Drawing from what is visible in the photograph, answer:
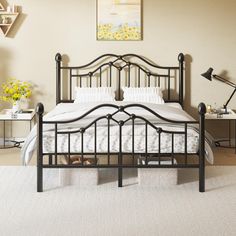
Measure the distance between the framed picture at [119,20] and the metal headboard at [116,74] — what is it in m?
0.24

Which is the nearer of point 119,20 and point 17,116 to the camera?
point 17,116

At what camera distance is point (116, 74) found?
6.96 metres

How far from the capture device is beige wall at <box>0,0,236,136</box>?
685cm

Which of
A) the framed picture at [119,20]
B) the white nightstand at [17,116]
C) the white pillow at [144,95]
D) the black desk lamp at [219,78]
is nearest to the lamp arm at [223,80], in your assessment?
the black desk lamp at [219,78]

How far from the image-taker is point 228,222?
4.16m

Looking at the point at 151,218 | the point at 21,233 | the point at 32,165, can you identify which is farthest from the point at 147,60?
the point at 21,233

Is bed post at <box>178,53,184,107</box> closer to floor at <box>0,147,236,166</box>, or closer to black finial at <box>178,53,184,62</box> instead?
black finial at <box>178,53,184,62</box>

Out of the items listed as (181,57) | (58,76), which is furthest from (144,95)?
(58,76)

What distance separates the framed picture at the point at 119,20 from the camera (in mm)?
6820

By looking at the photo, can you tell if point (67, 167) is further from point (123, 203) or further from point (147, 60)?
point (147, 60)

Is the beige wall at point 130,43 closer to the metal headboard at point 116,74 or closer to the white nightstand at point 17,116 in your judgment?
the metal headboard at point 116,74

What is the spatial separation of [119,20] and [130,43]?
0.99 feet

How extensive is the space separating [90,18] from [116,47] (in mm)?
458

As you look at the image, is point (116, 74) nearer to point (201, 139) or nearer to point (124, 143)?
point (124, 143)
